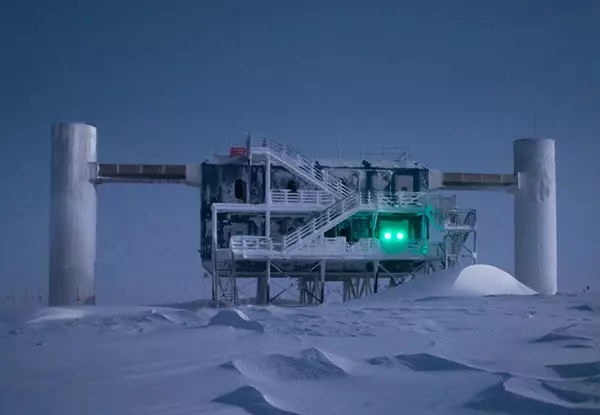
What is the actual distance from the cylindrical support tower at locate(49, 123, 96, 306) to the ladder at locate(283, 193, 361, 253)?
9.89 metres

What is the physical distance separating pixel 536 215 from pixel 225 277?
57.6 feet

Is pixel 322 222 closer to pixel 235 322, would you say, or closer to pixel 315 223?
pixel 315 223

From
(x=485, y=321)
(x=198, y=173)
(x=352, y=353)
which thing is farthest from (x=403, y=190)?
(x=352, y=353)

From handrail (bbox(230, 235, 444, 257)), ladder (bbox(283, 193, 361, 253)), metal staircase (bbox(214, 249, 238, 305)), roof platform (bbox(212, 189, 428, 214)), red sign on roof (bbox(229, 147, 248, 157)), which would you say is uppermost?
red sign on roof (bbox(229, 147, 248, 157))

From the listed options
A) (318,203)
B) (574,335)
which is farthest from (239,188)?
(574,335)

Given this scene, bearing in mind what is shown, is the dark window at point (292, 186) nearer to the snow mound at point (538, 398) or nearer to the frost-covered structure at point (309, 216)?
the frost-covered structure at point (309, 216)

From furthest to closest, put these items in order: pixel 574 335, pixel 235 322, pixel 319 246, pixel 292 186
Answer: pixel 292 186 → pixel 319 246 → pixel 235 322 → pixel 574 335

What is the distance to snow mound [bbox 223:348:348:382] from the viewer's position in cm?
599

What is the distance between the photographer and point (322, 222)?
32062 millimetres

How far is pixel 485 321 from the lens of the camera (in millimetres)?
11188

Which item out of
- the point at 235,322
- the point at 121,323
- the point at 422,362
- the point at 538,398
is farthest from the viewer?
the point at 121,323

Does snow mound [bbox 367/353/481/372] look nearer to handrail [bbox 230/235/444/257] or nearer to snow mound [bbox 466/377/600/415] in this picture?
snow mound [bbox 466/377/600/415]

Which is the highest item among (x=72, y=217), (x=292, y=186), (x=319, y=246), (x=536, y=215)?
(x=292, y=186)

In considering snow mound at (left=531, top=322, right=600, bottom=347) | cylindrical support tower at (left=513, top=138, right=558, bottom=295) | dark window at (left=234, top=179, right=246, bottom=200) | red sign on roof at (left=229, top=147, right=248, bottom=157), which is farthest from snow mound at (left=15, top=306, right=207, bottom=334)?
cylindrical support tower at (left=513, top=138, right=558, bottom=295)
